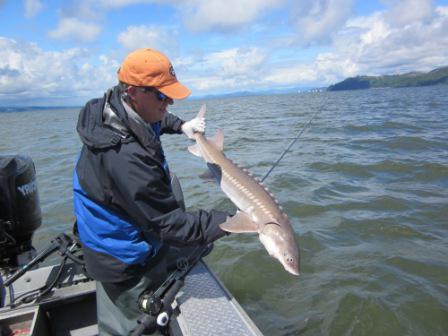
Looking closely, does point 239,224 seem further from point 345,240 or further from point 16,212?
point 345,240

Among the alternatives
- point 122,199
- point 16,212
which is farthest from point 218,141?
point 122,199

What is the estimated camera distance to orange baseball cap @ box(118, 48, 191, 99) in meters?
2.71

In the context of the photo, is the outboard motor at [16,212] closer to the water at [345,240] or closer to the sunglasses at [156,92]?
the sunglasses at [156,92]

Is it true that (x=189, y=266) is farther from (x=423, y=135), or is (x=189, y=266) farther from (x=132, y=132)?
(x=423, y=135)

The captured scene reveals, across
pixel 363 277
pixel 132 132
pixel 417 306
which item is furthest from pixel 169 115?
pixel 417 306

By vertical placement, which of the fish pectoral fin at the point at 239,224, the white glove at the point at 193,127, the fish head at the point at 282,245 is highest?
the white glove at the point at 193,127

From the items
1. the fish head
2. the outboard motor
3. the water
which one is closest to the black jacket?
the fish head

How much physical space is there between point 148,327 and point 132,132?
1416 mm

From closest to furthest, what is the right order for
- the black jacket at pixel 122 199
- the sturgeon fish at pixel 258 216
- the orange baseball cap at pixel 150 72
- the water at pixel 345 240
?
the black jacket at pixel 122 199, the orange baseball cap at pixel 150 72, the sturgeon fish at pixel 258 216, the water at pixel 345 240

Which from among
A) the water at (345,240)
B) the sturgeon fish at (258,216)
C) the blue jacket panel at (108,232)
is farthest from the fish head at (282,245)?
the water at (345,240)

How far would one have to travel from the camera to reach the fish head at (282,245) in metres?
3.67

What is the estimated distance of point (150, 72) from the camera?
271cm

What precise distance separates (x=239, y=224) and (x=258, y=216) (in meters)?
0.58

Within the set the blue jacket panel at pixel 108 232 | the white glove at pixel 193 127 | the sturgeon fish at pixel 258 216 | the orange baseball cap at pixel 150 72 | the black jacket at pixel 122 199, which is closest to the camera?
the black jacket at pixel 122 199
